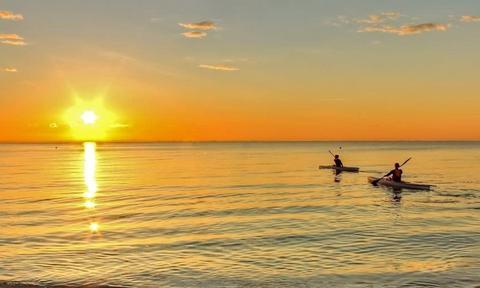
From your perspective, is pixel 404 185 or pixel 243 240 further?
pixel 404 185

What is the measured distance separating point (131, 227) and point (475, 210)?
2226cm

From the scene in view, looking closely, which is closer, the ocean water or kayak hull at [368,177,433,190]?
the ocean water

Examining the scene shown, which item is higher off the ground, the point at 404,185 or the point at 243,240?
the point at 404,185

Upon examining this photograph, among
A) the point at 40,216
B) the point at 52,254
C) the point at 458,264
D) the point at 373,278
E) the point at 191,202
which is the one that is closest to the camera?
the point at 373,278

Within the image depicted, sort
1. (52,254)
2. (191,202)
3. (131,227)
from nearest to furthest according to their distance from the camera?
1. (52,254)
2. (131,227)
3. (191,202)

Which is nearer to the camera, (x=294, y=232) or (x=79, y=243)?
(x=79, y=243)

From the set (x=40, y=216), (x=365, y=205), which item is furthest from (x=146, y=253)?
(x=365, y=205)

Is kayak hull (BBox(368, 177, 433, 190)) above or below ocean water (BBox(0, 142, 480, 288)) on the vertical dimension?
above

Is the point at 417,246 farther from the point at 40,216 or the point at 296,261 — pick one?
the point at 40,216

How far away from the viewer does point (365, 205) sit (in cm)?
3631

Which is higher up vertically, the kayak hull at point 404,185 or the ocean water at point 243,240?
the kayak hull at point 404,185

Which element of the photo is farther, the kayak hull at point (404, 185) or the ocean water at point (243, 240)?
the kayak hull at point (404, 185)

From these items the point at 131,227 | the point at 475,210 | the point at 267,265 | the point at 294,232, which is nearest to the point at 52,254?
the point at 131,227

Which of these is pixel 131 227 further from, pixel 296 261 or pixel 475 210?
pixel 475 210
